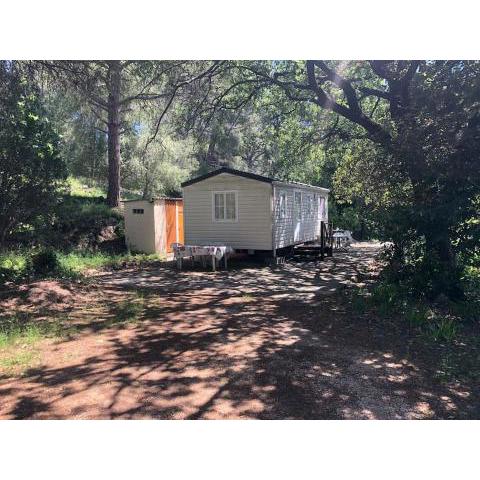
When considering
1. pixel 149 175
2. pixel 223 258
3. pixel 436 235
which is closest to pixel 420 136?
pixel 436 235

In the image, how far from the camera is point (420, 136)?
7.23 m

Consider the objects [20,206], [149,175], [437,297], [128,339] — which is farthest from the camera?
[149,175]

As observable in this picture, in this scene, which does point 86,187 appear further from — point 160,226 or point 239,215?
point 239,215

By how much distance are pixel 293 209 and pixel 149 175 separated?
387 inches

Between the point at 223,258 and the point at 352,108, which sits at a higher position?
the point at 352,108

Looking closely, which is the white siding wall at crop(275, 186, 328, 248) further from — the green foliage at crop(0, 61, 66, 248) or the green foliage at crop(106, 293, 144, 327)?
the green foliage at crop(0, 61, 66, 248)

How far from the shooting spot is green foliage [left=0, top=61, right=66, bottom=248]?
352 inches

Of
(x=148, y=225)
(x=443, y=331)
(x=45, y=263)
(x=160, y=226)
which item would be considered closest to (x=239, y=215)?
(x=160, y=226)

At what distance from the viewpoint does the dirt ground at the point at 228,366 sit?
3.69 m

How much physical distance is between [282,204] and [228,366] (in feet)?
32.5

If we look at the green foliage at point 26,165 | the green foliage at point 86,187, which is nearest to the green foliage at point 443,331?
the green foliage at point 26,165

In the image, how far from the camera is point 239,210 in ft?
44.4

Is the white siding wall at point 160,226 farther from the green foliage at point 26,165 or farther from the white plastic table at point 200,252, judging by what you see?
the green foliage at point 26,165

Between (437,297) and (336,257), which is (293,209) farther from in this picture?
(437,297)
